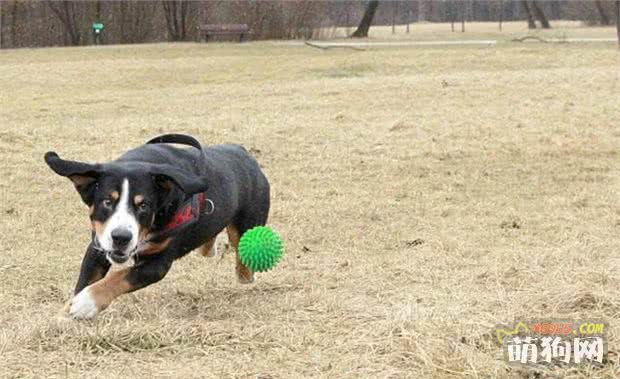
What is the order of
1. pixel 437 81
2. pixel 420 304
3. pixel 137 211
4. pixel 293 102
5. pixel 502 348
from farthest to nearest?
pixel 437 81
pixel 293 102
pixel 420 304
pixel 137 211
pixel 502 348

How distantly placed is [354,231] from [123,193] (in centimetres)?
333

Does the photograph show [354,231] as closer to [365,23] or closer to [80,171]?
[80,171]

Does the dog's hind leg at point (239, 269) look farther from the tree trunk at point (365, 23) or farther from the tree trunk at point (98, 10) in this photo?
the tree trunk at point (365, 23)

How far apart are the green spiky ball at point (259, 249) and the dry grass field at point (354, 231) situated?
0.24 m

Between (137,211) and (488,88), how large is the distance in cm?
1339

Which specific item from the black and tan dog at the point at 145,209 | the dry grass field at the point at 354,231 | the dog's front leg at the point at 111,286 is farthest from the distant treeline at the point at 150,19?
the dog's front leg at the point at 111,286

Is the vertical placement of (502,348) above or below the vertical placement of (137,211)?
below

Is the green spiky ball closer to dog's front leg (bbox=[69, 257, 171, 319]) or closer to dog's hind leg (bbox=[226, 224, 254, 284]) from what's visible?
dog's hind leg (bbox=[226, 224, 254, 284])

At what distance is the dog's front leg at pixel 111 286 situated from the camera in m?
4.48

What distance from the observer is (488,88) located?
1709 centimetres

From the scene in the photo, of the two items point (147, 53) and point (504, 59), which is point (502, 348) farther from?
point (147, 53)

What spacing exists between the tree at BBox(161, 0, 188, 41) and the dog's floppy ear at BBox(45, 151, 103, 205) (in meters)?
35.6

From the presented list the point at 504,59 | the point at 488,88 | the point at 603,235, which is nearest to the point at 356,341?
the point at 603,235

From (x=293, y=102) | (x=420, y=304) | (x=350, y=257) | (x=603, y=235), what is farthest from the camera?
(x=293, y=102)
